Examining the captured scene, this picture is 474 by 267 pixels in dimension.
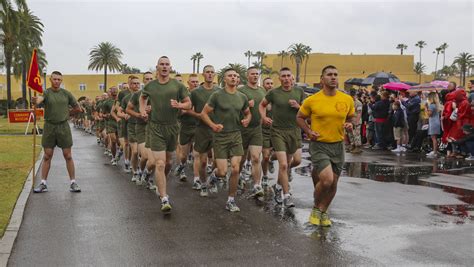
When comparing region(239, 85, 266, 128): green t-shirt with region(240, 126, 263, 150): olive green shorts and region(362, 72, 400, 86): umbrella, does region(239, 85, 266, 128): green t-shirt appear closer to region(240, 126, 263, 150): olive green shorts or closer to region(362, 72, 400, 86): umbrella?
region(240, 126, 263, 150): olive green shorts

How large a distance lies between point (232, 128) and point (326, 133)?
1.72 metres

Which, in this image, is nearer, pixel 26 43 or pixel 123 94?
pixel 123 94

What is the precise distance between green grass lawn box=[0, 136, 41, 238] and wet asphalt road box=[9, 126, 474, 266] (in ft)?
0.93

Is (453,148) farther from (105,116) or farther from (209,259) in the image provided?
(209,259)

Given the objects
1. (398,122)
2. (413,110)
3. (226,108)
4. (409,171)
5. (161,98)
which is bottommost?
(409,171)

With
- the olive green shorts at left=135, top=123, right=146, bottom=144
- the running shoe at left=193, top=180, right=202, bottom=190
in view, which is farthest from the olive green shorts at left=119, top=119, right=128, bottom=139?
the running shoe at left=193, top=180, right=202, bottom=190

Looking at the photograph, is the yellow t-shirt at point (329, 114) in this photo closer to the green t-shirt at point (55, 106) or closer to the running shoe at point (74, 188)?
the green t-shirt at point (55, 106)

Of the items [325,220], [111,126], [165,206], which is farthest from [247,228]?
[111,126]

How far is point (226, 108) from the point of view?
26.3ft

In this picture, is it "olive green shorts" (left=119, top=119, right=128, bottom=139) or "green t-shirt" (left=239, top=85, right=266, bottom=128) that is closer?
"green t-shirt" (left=239, top=85, right=266, bottom=128)

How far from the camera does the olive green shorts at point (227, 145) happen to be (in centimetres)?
804

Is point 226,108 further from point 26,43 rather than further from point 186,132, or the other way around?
point 26,43

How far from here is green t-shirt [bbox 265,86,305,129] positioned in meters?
8.32

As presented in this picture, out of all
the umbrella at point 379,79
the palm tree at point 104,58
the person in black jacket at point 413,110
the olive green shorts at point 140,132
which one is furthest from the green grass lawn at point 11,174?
the palm tree at point 104,58
